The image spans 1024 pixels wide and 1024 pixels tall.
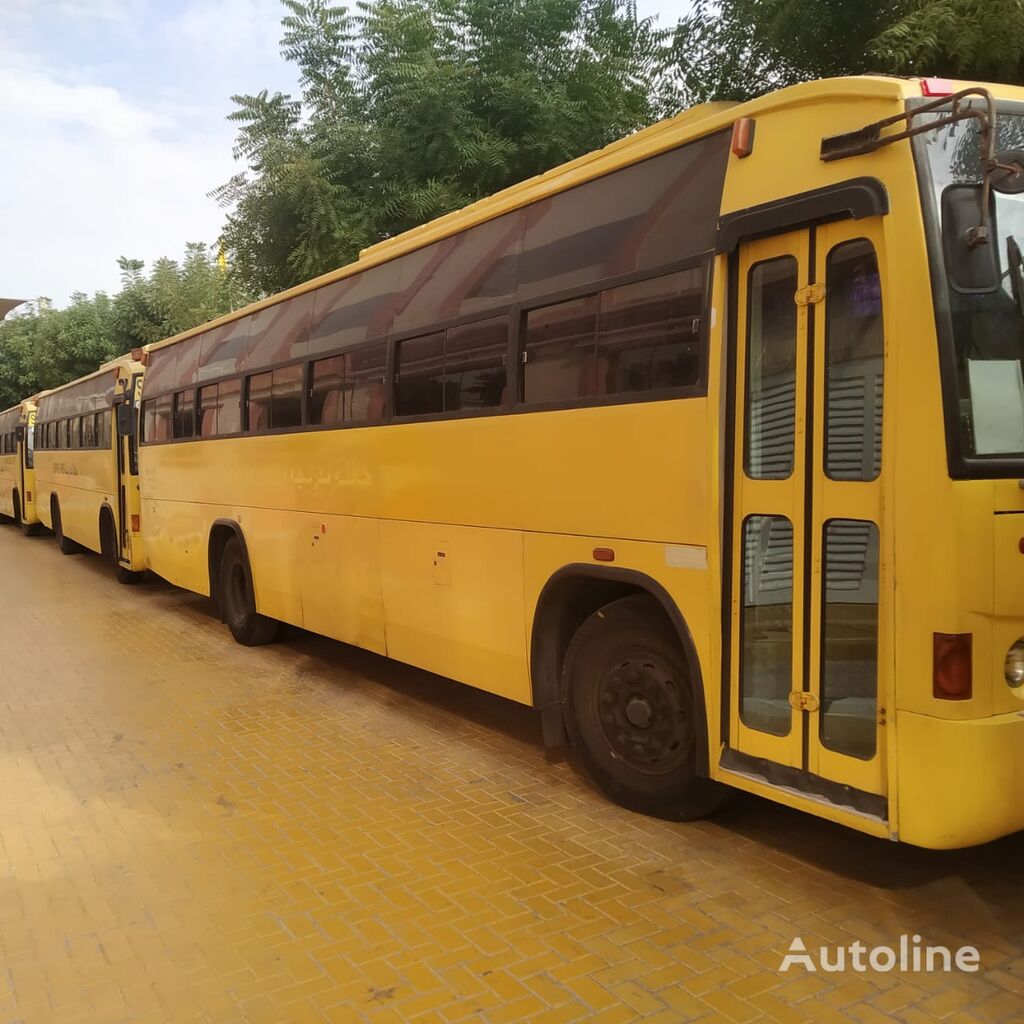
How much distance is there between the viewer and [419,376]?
6484 mm

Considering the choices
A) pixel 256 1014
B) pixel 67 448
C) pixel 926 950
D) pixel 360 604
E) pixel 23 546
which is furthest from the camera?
pixel 23 546

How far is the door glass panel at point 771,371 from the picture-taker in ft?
13.1

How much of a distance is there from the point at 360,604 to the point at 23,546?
18.0m

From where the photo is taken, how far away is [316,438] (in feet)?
25.8

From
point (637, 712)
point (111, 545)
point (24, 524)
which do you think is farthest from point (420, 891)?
point (24, 524)

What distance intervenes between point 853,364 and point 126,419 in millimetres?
11708

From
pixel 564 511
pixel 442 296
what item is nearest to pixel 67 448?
pixel 442 296

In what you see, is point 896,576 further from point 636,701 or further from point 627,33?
point 627,33

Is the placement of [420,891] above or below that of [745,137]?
below

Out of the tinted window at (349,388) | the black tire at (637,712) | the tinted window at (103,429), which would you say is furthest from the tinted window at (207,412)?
the black tire at (637,712)

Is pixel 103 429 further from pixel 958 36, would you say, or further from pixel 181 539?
pixel 958 36

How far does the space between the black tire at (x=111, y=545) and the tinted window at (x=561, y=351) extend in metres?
11.3

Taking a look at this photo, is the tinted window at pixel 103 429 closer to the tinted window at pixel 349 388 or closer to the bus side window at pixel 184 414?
the bus side window at pixel 184 414

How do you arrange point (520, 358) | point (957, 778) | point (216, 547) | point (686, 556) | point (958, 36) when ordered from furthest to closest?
point (216, 547) < point (958, 36) < point (520, 358) < point (686, 556) < point (957, 778)
